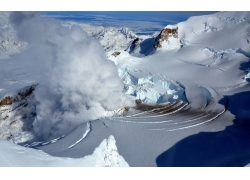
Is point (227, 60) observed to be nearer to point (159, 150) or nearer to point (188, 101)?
point (188, 101)

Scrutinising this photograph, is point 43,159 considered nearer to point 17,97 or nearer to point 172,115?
point 172,115

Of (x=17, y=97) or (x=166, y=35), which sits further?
(x=166, y=35)

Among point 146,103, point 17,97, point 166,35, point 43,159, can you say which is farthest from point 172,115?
point 17,97

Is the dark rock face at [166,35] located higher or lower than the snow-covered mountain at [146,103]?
higher

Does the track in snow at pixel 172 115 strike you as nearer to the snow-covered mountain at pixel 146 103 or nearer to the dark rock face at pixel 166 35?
the snow-covered mountain at pixel 146 103

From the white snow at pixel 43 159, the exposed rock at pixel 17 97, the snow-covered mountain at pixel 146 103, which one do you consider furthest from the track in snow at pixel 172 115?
the exposed rock at pixel 17 97

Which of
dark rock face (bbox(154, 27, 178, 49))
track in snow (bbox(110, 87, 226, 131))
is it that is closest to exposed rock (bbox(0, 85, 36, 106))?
track in snow (bbox(110, 87, 226, 131))

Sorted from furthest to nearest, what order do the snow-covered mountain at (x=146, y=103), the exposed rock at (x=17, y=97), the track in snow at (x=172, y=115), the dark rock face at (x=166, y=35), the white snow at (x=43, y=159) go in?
the dark rock face at (x=166, y=35), the exposed rock at (x=17, y=97), the track in snow at (x=172, y=115), the snow-covered mountain at (x=146, y=103), the white snow at (x=43, y=159)

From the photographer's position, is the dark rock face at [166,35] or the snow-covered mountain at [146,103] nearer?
the snow-covered mountain at [146,103]
